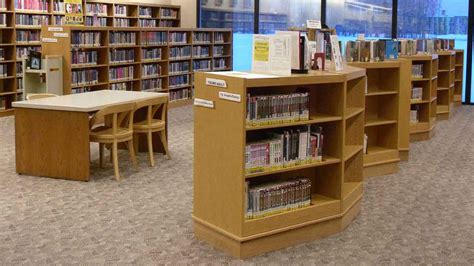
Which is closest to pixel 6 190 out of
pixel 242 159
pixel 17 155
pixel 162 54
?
pixel 17 155

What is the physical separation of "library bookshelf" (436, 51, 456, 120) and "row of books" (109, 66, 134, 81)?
225 inches

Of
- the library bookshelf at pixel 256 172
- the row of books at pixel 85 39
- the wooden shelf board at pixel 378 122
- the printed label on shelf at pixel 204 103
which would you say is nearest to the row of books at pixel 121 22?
the row of books at pixel 85 39

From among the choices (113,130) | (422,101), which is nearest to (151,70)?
(422,101)

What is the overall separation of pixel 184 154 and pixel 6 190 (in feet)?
8.31

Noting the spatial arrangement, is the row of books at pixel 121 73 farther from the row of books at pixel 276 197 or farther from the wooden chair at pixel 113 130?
the row of books at pixel 276 197

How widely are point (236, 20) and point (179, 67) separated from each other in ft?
9.85

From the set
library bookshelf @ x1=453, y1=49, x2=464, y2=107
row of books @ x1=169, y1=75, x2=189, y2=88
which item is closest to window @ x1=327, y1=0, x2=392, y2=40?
library bookshelf @ x1=453, y1=49, x2=464, y2=107

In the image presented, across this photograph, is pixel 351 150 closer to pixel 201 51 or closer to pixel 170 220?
pixel 170 220

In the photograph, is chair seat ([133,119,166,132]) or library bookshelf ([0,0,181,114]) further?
library bookshelf ([0,0,181,114])

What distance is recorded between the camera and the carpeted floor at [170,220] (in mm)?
4500

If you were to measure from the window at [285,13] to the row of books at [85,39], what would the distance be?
5495 millimetres

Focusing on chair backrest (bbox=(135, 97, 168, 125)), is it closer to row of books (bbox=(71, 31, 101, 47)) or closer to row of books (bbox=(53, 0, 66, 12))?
row of books (bbox=(71, 31, 101, 47))

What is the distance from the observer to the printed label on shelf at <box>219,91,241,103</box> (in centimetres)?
426

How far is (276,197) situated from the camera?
15.3ft
